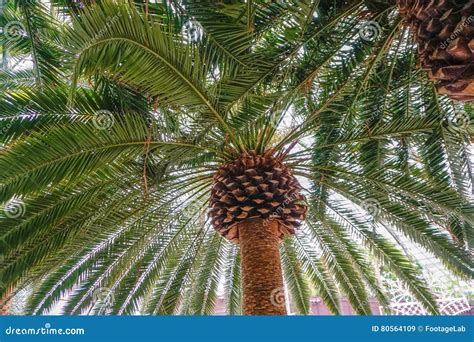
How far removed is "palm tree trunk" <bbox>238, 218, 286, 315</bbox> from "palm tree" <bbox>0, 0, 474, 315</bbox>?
2 cm

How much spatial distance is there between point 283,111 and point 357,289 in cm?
309

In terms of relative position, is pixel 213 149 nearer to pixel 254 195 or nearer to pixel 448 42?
pixel 254 195

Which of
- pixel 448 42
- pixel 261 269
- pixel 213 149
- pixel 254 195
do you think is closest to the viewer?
pixel 448 42

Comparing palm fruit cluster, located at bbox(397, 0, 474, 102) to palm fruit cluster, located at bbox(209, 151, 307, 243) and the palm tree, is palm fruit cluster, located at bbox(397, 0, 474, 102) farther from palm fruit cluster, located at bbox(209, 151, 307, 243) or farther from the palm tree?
palm fruit cluster, located at bbox(209, 151, 307, 243)

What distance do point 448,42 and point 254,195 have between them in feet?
8.31

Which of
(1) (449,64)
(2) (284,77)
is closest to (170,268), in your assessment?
(2) (284,77)

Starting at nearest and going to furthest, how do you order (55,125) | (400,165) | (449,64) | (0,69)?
1. (449,64)
2. (55,125)
3. (400,165)
4. (0,69)

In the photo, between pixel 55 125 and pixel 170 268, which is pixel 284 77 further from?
pixel 170 268

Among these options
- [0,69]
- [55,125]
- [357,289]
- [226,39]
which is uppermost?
[0,69]

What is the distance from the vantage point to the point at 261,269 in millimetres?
4707

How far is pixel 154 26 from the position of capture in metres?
3.82

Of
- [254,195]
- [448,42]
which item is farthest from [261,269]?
[448,42]

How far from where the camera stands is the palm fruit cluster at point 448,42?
317 centimetres

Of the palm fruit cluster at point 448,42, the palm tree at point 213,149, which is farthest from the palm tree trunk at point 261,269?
the palm fruit cluster at point 448,42
